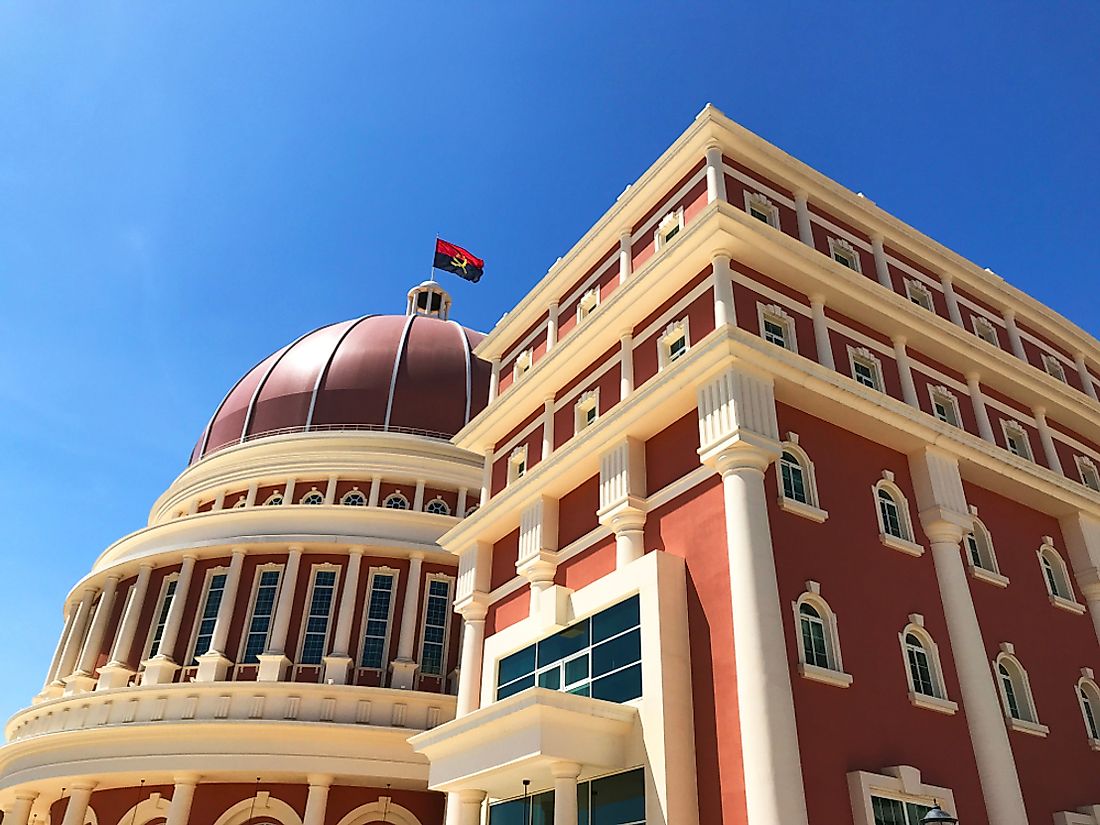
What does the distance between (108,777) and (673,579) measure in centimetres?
2334

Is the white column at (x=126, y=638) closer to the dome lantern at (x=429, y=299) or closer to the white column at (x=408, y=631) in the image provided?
the white column at (x=408, y=631)

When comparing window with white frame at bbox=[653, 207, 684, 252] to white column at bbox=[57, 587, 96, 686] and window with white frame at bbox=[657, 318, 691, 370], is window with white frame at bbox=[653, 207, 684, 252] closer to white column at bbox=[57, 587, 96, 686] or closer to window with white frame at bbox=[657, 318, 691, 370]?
window with white frame at bbox=[657, 318, 691, 370]

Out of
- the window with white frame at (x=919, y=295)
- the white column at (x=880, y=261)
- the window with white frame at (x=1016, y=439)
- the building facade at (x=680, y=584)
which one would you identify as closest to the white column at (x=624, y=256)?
the building facade at (x=680, y=584)

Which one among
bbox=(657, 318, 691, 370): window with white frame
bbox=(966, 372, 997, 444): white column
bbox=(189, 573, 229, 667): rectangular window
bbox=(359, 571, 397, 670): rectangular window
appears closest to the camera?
bbox=(657, 318, 691, 370): window with white frame

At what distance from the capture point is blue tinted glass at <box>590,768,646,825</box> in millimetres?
16469

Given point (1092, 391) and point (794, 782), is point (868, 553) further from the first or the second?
point (1092, 391)

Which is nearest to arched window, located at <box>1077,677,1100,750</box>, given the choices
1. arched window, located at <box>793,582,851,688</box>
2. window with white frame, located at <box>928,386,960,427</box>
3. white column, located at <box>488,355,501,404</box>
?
window with white frame, located at <box>928,386,960,427</box>

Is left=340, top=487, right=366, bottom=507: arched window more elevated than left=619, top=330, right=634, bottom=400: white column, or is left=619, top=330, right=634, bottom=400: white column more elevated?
left=340, top=487, right=366, bottom=507: arched window

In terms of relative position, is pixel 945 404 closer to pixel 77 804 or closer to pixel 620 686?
pixel 620 686

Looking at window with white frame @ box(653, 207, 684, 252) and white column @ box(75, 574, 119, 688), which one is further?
white column @ box(75, 574, 119, 688)

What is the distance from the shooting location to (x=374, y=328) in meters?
43.6

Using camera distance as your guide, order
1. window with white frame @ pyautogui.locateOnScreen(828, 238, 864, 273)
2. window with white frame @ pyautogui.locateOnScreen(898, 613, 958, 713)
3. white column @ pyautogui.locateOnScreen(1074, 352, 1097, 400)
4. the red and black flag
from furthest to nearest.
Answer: the red and black flag → white column @ pyautogui.locateOnScreen(1074, 352, 1097, 400) → window with white frame @ pyautogui.locateOnScreen(828, 238, 864, 273) → window with white frame @ pyautogui.locateOnScreen(898, 613, 958, 713)

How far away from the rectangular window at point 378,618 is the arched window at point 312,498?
503cm

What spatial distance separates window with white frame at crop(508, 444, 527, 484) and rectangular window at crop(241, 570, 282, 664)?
513 inches
